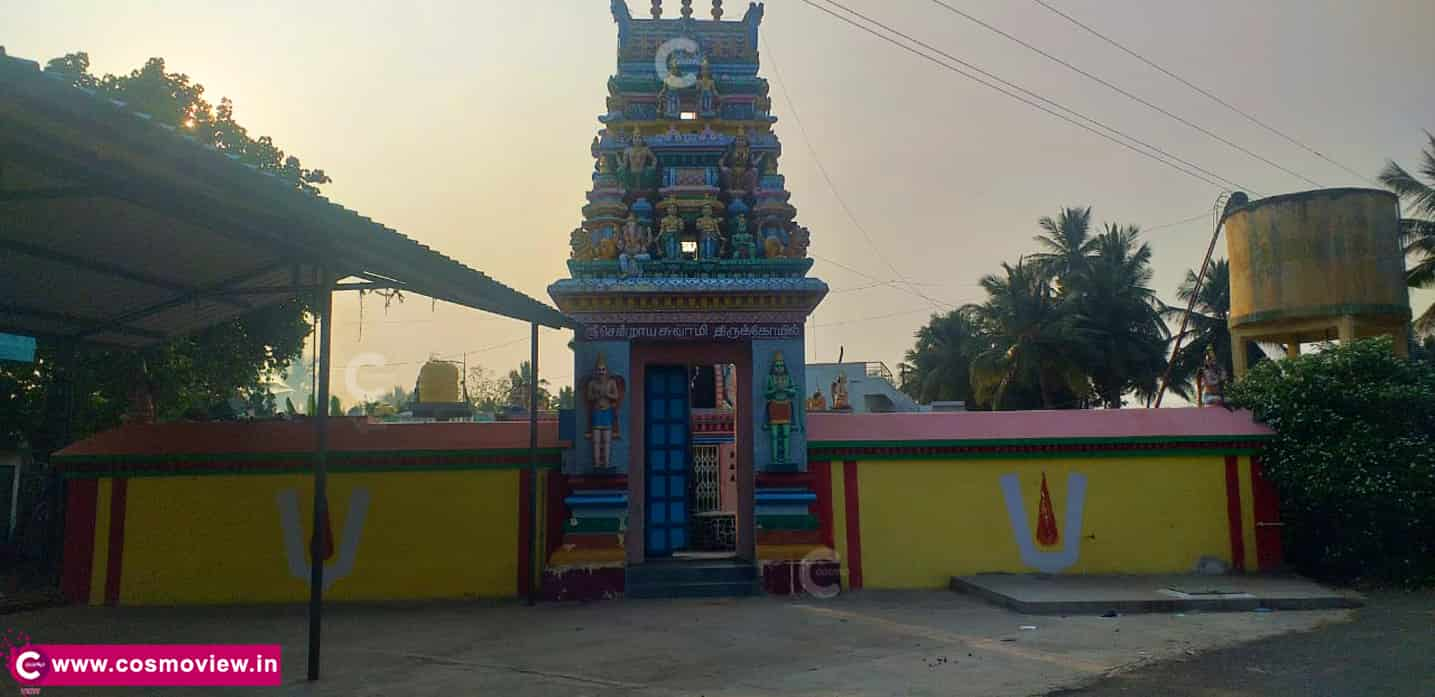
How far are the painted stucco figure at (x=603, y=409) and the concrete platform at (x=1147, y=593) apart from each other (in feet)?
15.7

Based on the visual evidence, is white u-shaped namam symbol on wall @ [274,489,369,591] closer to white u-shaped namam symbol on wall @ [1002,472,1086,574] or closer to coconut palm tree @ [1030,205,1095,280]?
white u-shaped namam symbol on wall @ [1002,472,1086,574]

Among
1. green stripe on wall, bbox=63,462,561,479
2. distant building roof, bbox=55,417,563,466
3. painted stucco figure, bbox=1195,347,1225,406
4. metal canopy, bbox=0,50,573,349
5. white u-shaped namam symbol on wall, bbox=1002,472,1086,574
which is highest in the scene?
metal canopy, bbox=0,50,573,349

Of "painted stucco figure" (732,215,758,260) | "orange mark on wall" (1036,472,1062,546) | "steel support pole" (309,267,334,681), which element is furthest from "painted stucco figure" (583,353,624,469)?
"orange mark on wall" (1036,472,1062,546)

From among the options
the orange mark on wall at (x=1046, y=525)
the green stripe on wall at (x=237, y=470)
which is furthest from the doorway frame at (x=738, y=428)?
the orange mark on wall at (x=1046, y=525)

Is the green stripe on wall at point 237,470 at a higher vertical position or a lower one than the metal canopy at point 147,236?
lower

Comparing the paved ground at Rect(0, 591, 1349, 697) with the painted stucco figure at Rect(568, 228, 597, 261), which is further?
the painted stucco figure at Rect(568, 228, 597, 261)

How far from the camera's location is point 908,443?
11953mm

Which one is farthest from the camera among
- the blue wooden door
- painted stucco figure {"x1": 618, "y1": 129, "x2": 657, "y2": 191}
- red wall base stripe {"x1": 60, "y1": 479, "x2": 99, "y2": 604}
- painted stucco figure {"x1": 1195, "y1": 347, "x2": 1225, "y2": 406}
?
painted stucco figure {"x1": 1195, "y1": 347, "x2": 1225, "y2": 406}

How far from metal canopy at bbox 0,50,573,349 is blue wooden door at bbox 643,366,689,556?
1987 mm

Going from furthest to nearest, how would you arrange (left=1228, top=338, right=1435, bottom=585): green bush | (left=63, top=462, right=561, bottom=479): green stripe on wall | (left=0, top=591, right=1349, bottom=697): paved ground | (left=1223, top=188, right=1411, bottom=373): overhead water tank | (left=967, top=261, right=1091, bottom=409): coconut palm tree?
(left=967, top=261, right=1091, bottom=409): coconut palm tree → (left=1223, top=188, right=1411, bottom=373): overhead water tank → (left=63, top=462, right=561, bottom=479): green stripe on wall → (left=1228, top=338, right=1435, bottom=585): green bush → (left=0, top=591, right=1349, bottom=697): paved ground

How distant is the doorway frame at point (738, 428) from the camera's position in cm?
1184

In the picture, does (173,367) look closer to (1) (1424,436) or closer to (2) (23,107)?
(2) (23,107)

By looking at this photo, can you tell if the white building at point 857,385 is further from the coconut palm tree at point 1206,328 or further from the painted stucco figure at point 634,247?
the painted stucco figure at point 634,247

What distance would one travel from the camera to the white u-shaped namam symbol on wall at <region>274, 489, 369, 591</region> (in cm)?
1121
